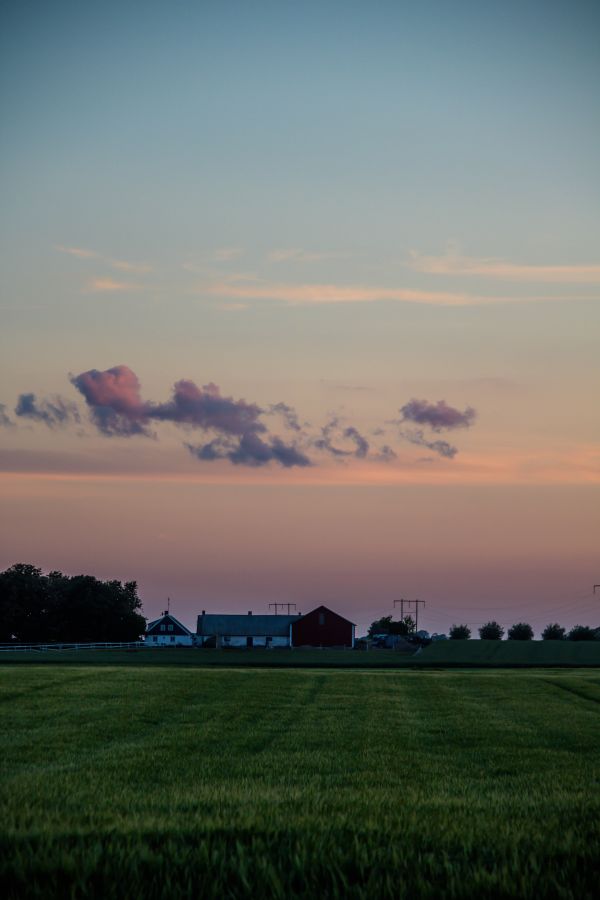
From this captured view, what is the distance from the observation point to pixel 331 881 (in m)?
8.76

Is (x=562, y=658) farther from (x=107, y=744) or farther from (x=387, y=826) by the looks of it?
(x=387, y=826)

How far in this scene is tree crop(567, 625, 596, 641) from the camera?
193 m

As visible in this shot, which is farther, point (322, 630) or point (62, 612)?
point (322, 630)

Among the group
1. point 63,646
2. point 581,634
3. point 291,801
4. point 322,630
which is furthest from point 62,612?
point 291,801

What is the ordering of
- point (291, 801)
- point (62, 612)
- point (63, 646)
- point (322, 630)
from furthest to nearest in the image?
1. point (322, 630)
2. point (62, 612)
3. point (63, 646)
4. point (291, 801)

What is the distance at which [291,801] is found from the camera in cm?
1255

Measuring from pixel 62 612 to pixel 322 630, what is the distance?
177 ft

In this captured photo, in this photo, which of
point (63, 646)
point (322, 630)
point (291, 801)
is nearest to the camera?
point (291, 801)

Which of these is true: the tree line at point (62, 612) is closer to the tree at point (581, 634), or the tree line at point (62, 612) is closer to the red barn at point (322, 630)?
the red barn at point (322, 630)

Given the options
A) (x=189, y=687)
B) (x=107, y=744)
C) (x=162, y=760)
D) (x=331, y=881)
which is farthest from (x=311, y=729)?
(x=331, y=881)

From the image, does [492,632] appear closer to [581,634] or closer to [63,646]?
[581,634]

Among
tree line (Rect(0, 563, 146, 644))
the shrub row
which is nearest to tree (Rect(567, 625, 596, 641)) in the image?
the shrub row

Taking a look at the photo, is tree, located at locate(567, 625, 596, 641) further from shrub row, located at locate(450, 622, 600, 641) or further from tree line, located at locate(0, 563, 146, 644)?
tree line, located at locate(0, 563, 146, 644)

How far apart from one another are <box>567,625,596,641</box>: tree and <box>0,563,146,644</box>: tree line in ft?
283
